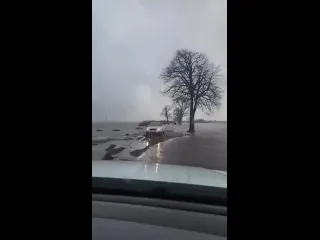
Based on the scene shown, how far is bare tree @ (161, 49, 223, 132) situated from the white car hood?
1.40ft

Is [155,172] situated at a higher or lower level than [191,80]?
lower

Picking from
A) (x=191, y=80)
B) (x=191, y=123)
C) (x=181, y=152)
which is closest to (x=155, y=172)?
(x=181, y=152)

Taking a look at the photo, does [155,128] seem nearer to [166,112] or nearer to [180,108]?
[166,112]

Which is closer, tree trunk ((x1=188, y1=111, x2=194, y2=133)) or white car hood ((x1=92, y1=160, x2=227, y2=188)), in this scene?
white car hood ((x1=92, y1=160, x2=227, y2=188))

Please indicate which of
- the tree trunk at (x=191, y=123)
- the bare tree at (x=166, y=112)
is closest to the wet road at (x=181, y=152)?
the tree trunk at (x=191, y=123)

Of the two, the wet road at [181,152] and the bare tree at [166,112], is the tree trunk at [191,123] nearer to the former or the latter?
the wet road at [181,152]

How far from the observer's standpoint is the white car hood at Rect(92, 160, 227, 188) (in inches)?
105

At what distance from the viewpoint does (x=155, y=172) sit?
294cm

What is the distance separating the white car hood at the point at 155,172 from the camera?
2668 millimetres

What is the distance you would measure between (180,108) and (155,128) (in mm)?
491

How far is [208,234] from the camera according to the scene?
2.01m

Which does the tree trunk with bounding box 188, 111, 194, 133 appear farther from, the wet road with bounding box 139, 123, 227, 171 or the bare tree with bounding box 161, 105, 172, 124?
the bare tree with bounding box 161, 105, 172, 124

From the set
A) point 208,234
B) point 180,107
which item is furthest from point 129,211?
point 180,107

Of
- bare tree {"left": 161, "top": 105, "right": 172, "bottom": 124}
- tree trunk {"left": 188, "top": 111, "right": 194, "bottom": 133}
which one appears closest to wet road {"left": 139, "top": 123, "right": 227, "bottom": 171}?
tree trunk {"left": 188, "top": 111, "right": 194, "bottom": 133}
